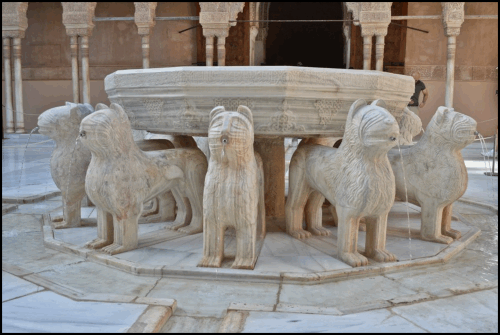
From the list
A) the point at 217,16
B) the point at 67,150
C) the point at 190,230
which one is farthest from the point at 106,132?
the point at 217,16

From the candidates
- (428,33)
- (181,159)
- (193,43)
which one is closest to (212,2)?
(193,43)

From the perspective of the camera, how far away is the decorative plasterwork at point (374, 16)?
503 inches

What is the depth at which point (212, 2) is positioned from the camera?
527 inches

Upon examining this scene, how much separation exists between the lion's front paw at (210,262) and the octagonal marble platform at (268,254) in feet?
0.15

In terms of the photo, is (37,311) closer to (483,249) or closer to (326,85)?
(326,85)

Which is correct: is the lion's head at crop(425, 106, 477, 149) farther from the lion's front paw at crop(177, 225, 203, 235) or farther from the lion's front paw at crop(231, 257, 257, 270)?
the lion's front paw at crop(177, 225, 203, 235)

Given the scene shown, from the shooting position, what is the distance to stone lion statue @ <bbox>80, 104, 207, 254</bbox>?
333 centimetres

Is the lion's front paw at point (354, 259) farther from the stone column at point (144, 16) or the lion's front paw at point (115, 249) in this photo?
the stone column at point (144, 16)

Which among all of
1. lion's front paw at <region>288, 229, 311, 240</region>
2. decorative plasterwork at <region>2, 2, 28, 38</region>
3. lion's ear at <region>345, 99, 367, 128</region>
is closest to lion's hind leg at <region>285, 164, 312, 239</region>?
lion's front paw at <region>288, 229, 311, 240</region>

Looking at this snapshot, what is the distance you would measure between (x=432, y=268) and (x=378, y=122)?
112cm

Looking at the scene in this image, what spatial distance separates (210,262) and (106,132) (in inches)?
43.3

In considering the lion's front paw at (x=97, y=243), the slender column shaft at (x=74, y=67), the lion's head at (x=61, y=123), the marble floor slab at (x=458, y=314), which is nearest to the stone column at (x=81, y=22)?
the slender column shaft at (x=74, y=67)

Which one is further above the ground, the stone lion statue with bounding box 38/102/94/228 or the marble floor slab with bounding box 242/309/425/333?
the stone lion statue with bounding box 38/102/94/228

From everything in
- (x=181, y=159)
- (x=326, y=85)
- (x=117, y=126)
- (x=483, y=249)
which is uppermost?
(x=326, y=85)
